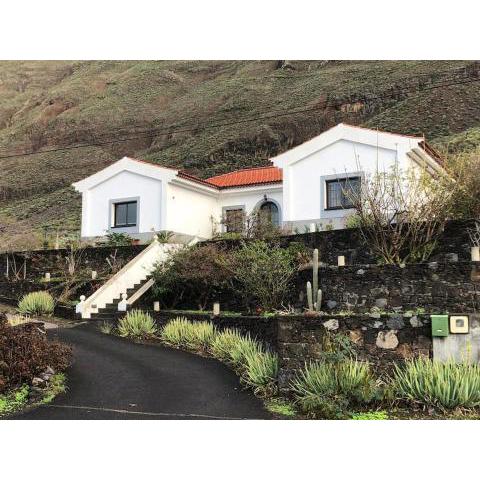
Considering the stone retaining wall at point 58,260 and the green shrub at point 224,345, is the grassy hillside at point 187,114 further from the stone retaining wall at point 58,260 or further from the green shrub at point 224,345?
the green shrub at point 224,345

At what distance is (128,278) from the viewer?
17.1 meters

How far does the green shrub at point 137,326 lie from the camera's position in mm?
13461

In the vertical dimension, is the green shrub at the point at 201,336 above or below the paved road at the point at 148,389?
above

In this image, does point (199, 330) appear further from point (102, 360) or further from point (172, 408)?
point (172, 408)

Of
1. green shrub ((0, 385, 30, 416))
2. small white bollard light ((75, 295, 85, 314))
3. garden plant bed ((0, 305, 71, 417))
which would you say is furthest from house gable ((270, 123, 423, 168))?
green shrub ((0, 385, 30, 416))

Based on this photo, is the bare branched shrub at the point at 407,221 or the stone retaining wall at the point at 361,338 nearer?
the stone retaining wall at the point at 361,338

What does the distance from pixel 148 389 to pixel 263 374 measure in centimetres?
170

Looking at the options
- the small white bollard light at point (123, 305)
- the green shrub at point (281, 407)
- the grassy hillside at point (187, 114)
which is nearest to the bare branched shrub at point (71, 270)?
the small white bollard light at point (123, 305)

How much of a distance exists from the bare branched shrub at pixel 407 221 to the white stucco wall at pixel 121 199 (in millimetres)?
9606

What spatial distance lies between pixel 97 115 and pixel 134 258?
1206 centimetres

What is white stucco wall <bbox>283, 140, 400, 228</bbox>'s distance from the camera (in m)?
18.2

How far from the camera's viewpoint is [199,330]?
41.0 ft

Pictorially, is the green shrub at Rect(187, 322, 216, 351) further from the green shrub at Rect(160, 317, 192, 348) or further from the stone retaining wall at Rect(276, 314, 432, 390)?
the stone retaining wall at Rect(276, 314, 432, 390)

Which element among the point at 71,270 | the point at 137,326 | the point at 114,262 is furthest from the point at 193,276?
the point at 71,270
